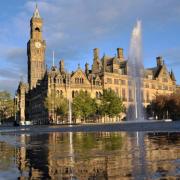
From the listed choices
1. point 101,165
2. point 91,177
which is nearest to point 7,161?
point 101,165

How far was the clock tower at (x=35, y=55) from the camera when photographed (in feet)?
485

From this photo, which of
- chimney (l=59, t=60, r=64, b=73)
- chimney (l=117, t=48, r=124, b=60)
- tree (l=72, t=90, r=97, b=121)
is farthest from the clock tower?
tree (l=72, t=90, r=97, b=121)

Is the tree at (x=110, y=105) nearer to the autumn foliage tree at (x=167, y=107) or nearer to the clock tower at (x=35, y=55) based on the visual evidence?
the autumn foliage tree at (x=167, y=107)

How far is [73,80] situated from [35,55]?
34624 mm

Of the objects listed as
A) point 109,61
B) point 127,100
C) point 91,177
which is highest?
point 109,61

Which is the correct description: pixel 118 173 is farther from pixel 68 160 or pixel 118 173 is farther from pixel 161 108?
pixel 161 108

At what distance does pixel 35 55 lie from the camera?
148 m

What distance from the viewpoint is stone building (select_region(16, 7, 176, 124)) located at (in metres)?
119

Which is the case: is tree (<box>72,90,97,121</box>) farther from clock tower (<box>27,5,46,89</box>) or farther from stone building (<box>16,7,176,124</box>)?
clock tower (<box>27,5,46,89</box>)

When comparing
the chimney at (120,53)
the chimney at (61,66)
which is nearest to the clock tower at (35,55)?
the chimney at (61,66)

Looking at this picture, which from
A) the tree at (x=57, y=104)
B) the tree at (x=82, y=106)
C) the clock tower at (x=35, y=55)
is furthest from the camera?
the clock tower at (x=35, y=55)

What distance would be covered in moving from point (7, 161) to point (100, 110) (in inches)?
3820

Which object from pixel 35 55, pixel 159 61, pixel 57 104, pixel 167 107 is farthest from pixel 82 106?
pixel 159 61

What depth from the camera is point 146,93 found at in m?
145
